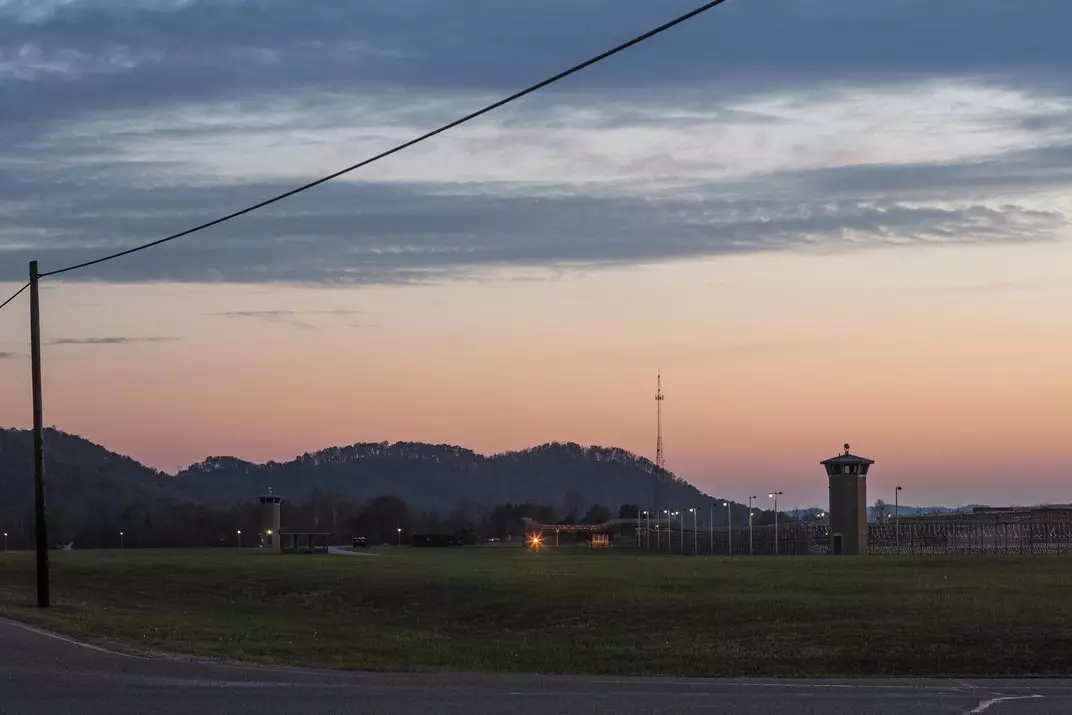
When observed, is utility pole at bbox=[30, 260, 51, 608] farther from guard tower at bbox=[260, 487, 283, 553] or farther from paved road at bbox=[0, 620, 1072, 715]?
guard tower at bbox=[260, 487, 283, 553]

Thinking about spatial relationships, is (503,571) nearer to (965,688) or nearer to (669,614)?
(669,614)

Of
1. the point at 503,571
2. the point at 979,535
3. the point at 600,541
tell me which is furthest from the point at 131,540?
the point at 503,571

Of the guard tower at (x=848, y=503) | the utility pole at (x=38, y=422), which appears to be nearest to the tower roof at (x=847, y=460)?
the guard tower at (x=848, y=503)

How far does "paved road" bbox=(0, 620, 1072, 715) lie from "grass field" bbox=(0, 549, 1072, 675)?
4.78 metres

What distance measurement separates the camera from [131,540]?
179125 mm

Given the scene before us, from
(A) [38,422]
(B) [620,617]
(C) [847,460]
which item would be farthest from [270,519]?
(B) [620,617]

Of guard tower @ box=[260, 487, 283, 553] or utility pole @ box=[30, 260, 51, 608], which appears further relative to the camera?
guard tower @ box=[260, 487, 283, 553]

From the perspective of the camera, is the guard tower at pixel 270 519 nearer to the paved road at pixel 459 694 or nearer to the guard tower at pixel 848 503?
the guard tower at pixel 848 503

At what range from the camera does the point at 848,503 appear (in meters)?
79.0

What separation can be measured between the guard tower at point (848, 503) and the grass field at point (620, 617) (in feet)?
72.2

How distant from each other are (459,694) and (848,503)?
65151mm

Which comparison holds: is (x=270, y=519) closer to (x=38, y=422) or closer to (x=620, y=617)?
(x=38, y=422)

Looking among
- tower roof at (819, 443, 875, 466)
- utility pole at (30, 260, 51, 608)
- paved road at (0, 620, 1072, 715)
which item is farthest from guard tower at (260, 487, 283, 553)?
paved road at (0, 620, 1072, 715)

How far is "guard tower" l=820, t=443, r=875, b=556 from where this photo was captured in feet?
257
